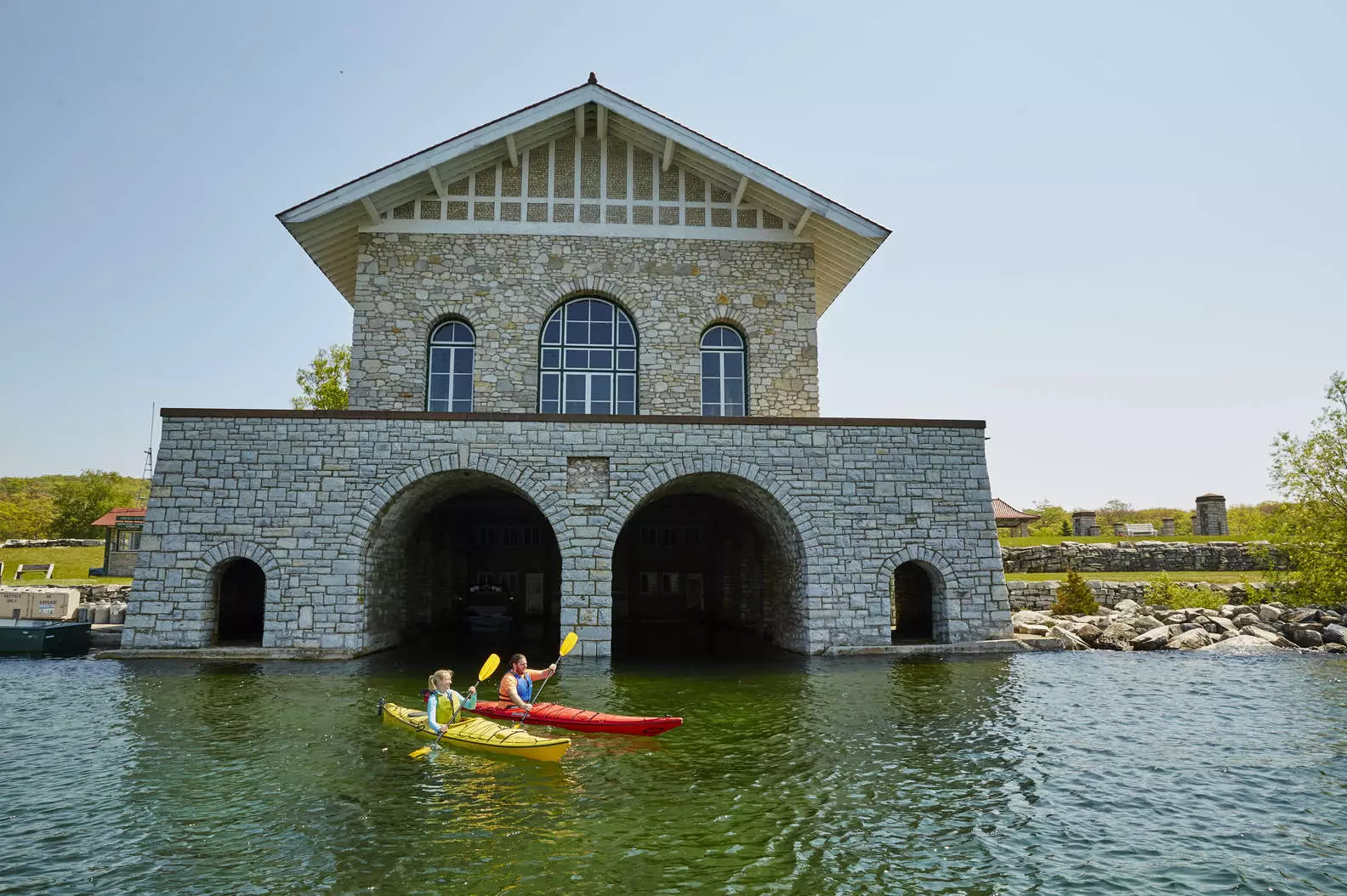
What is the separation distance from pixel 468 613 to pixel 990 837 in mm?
16623

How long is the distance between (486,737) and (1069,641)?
512 inches

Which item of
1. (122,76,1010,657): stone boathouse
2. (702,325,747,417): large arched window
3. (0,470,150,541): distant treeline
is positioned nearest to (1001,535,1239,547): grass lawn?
(122,76,1010,657): stone boathouse

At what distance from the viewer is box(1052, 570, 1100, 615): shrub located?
69.6 ft

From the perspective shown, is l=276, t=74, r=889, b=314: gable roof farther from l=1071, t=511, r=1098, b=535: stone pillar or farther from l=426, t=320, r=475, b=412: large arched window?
l=1071, t=511, r=1098, b=535: stone pillar

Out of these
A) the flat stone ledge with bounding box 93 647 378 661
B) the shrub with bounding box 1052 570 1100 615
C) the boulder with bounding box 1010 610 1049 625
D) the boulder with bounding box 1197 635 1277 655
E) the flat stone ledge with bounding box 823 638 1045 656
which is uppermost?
the shrub with bounding box 1052 570 1100 615

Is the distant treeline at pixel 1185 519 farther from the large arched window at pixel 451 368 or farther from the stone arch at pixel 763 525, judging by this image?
the large arched window at pixel 451 368

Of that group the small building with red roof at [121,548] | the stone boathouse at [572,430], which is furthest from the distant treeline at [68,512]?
the stone boathouse at [572,430]

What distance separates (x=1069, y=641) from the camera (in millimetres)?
16844

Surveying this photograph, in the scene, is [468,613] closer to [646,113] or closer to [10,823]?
[646,113]

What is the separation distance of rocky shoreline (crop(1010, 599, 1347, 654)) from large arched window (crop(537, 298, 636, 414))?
1056 centimetres

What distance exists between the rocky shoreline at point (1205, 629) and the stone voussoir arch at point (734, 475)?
6.13m

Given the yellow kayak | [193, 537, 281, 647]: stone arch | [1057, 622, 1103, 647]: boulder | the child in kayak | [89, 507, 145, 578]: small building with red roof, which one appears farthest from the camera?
[89, 507, 145, 578]: small building with red roof

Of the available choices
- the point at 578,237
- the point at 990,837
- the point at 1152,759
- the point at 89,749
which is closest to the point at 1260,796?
the point at 1152,759

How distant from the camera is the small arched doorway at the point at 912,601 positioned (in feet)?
60.7
